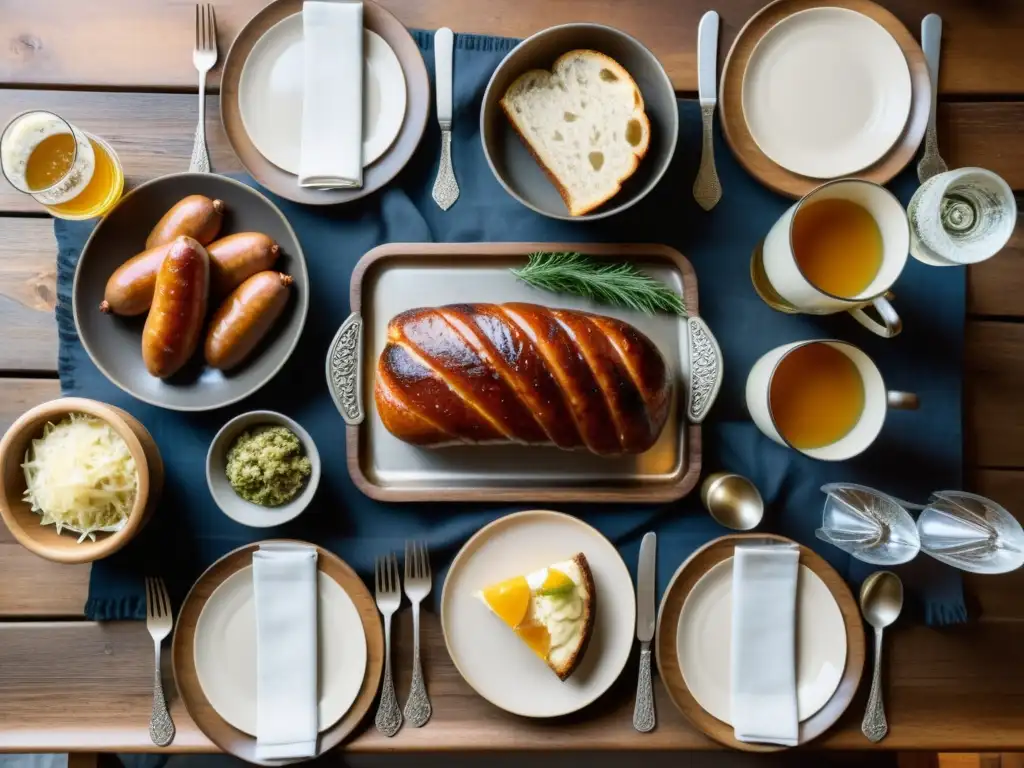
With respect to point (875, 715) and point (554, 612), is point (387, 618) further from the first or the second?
point (875, 715)

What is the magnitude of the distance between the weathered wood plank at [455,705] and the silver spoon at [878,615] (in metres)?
0.03

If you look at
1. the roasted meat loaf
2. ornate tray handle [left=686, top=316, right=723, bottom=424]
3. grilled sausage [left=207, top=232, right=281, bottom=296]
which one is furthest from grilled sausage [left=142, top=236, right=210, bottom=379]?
ornate tray handle [left=686, top=316, right=723, bottom=424]

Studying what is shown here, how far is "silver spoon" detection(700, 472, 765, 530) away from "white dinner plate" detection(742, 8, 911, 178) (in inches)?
27.4

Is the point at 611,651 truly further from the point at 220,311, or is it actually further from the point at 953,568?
the point at 220,311

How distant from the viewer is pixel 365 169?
5.14ft

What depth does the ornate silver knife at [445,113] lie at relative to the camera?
1.58 metres

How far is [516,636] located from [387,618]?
27cm

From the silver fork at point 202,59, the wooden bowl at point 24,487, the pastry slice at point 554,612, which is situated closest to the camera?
the wooden bowl at point 24,487

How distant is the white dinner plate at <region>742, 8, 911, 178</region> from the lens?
158cm

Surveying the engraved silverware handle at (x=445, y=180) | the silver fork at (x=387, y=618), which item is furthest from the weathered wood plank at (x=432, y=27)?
the silver fork at (x=387, y=618)

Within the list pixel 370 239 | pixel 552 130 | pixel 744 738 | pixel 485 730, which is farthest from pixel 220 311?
pixel 744 738

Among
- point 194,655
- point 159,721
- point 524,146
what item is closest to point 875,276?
point 524,146

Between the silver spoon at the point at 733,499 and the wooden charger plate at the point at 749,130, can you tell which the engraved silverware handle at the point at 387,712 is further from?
the wooden charger plate at the point at 749,130

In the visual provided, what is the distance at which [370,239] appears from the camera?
5.20 ft
